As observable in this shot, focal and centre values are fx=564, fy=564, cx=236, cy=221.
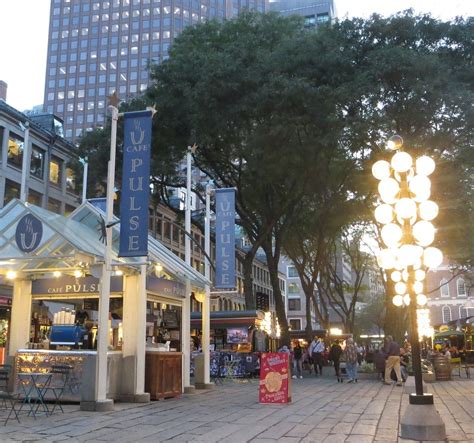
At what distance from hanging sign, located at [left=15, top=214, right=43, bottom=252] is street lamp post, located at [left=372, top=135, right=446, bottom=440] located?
25.0 ft

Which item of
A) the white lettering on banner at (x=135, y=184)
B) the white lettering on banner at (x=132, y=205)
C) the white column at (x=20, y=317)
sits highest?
the white lettering on banner at (x=135, y=184)

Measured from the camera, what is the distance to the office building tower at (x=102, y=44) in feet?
409

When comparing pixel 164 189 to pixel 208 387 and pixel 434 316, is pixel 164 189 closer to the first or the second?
pixel 208 387

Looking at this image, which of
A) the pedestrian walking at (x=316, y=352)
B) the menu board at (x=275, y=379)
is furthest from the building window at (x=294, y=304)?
the menu board at (x=275, y=379)

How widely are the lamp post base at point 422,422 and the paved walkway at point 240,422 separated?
430 millimetres

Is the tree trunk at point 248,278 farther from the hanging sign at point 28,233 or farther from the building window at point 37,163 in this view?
the building window at point 37,163

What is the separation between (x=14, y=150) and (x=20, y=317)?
23504 millimetres

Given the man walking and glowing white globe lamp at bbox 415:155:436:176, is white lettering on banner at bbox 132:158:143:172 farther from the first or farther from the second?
the man walking

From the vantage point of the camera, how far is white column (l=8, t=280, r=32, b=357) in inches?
574

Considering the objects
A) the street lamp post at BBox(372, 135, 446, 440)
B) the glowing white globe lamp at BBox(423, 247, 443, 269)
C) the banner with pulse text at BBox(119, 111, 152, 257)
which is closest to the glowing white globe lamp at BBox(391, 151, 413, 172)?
the street lamp post at BBox(372, 135, 446, 440)

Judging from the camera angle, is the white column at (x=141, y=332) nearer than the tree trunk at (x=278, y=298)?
Yes

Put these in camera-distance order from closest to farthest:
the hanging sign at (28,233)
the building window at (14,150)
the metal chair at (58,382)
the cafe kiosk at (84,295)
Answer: the metal chair at (58,382) < the cafe kiosk at (84,295) < the hanging sign at (28,233) < the building window at (14,150)

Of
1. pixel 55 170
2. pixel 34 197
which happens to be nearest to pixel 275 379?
pixel 34 197

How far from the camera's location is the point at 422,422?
834 cm
